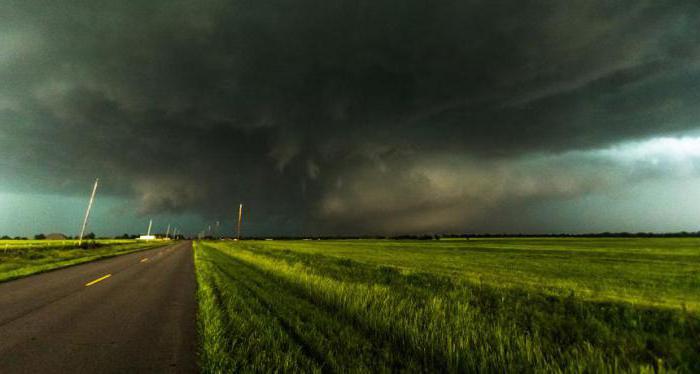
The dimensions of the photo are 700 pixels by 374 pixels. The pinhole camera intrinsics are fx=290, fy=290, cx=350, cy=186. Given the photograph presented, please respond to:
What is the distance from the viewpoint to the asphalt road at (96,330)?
4480 mm

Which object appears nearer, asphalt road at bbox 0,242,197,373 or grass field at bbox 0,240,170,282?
asphalt road at bbox 0,242,197,373

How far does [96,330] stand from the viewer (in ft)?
19.9

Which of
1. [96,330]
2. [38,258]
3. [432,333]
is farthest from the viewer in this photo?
[38,258]

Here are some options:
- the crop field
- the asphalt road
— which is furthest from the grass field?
the crop field

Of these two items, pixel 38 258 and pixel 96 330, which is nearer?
pixel 96 330

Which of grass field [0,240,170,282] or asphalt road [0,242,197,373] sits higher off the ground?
grass field [0,240,170,282]

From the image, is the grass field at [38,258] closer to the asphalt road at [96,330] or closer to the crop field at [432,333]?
the asphalt road at [96,330]

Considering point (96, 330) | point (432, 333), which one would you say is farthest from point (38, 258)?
point (432, 333)

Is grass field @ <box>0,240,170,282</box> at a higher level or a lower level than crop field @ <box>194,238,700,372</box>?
higher

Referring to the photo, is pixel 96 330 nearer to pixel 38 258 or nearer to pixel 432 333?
pixel 432 333

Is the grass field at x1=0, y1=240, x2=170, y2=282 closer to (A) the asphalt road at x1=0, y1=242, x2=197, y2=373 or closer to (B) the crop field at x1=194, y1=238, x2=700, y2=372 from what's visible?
(A) the asphalt road at x1=0, y1=242, x2=197, y2=373

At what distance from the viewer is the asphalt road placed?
176 inches

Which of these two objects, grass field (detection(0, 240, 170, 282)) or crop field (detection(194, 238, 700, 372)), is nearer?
crop field (detection(194, 238, 700, 372))

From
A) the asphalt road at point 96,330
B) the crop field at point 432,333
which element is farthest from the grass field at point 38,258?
the crop field at point 432,333
